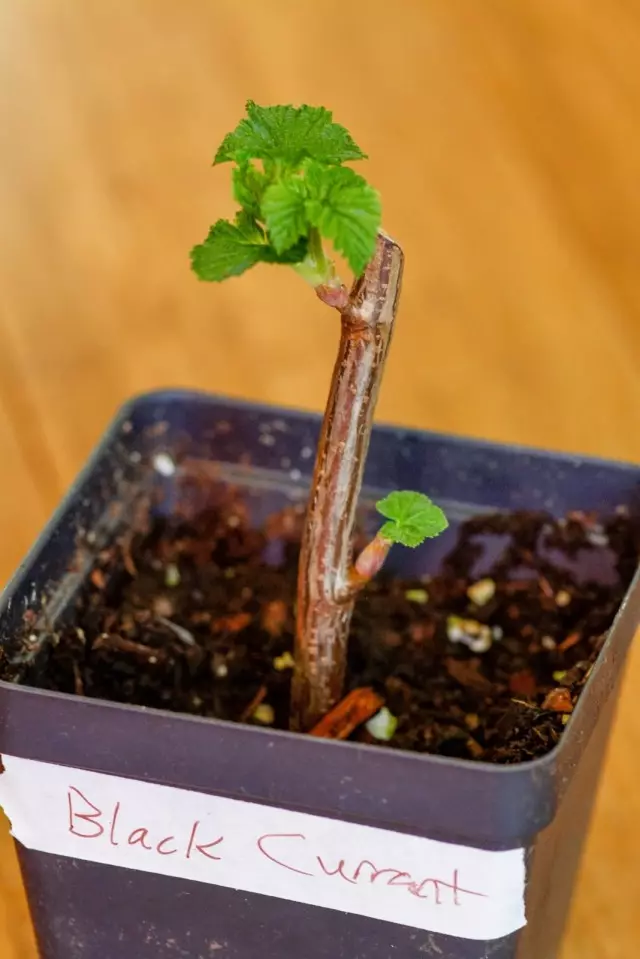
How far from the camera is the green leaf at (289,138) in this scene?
17.0 inches

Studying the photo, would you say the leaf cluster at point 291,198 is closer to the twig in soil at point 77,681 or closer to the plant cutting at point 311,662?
the plant cutting at point 311,662

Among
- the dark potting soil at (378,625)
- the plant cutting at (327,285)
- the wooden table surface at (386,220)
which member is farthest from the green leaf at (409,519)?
the wooden table surface at (386,220)

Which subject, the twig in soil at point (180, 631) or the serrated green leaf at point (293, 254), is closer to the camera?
the serrated green leaf at point (293, 254)

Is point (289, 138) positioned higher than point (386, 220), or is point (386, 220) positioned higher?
point (289, 138)

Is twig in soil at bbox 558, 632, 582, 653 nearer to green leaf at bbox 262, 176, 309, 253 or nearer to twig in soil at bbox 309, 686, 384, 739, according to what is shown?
twig in soil at bbox 309, 686, 384, 739

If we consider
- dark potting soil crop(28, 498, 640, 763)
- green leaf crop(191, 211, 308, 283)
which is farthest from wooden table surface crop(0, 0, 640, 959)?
green leaf crop(191, 211, 308, 283)

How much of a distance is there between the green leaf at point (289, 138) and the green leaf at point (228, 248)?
0.03m

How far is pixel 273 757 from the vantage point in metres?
0.46

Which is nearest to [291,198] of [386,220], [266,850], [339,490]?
[339,490]

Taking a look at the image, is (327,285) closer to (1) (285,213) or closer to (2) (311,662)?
(1) (285,213)

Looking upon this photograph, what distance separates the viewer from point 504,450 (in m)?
0.66

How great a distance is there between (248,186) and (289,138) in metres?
0.02

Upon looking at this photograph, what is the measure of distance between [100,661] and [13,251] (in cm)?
60

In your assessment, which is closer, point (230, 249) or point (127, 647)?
point (230, 249)
